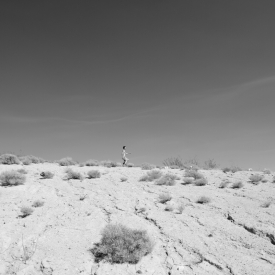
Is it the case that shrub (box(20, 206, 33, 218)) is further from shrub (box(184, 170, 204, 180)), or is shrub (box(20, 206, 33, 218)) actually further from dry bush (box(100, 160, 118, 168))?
dry bush (box(100, 160, 118, 168))

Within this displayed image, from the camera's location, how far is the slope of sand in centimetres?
692

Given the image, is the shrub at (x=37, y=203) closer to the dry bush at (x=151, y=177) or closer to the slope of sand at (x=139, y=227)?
the slope of sand at (x=139, y=227)

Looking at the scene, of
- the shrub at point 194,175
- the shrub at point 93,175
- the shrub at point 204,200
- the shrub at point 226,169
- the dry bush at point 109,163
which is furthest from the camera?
the dry bush at point 109,163

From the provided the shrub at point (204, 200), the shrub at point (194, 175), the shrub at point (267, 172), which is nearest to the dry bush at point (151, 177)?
the shrub at point (194, 175)

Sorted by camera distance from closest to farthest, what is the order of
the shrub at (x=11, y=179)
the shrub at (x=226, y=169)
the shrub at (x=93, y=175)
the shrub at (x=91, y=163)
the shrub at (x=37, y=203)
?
the shrub at (x=37, y=203) → the shrub at (x=11, y=179) → the shrub at (x=93, y=175) → the shrub at (x=226, y=169) → the shrub at (x=91, y=163)

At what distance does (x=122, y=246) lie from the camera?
7137 millimetres

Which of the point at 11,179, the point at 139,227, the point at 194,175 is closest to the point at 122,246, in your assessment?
the point at 139,227

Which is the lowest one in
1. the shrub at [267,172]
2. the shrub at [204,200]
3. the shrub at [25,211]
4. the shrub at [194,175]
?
the shrub at [25,211]

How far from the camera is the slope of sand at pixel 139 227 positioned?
6918 mm

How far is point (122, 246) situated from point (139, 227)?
198 cm

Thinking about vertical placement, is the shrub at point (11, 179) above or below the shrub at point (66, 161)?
below

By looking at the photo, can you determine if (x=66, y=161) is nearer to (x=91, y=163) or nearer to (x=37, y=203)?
(x=91, y=163)

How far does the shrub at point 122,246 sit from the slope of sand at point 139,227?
198mm

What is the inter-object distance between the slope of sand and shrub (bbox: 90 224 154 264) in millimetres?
198
